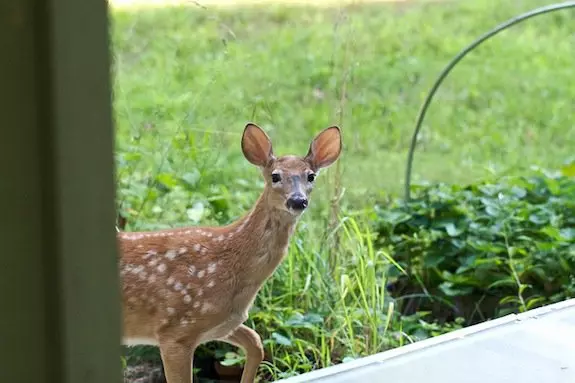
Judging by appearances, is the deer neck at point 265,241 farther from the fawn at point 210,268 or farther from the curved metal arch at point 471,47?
the curved metal arch at point 471,47

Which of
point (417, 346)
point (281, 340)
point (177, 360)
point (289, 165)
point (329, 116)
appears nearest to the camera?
point (177, 360)

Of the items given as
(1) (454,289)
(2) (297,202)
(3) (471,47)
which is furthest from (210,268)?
(3) (471,47)

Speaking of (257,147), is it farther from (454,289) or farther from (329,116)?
(329,116)

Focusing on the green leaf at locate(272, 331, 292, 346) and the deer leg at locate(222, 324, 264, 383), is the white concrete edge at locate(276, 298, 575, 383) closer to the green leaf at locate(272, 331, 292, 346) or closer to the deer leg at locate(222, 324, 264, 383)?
the deer leg at locate(222, 324, 264, 383)

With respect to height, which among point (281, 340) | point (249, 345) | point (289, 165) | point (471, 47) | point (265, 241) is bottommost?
point (281, 340)

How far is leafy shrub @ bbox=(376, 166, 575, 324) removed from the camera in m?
2.55

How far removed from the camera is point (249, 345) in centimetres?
174

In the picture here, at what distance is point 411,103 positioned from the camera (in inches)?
157

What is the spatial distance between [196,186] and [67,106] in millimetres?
1647

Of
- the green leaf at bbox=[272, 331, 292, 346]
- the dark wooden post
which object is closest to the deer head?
the green leaf at bbox=[272, 331, 292, 346]

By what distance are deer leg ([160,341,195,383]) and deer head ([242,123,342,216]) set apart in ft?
0.96

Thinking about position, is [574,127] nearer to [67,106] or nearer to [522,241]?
[522,241]

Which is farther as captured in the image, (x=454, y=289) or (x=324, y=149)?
(x=454, y=289)

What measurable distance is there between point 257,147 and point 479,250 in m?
1.07
